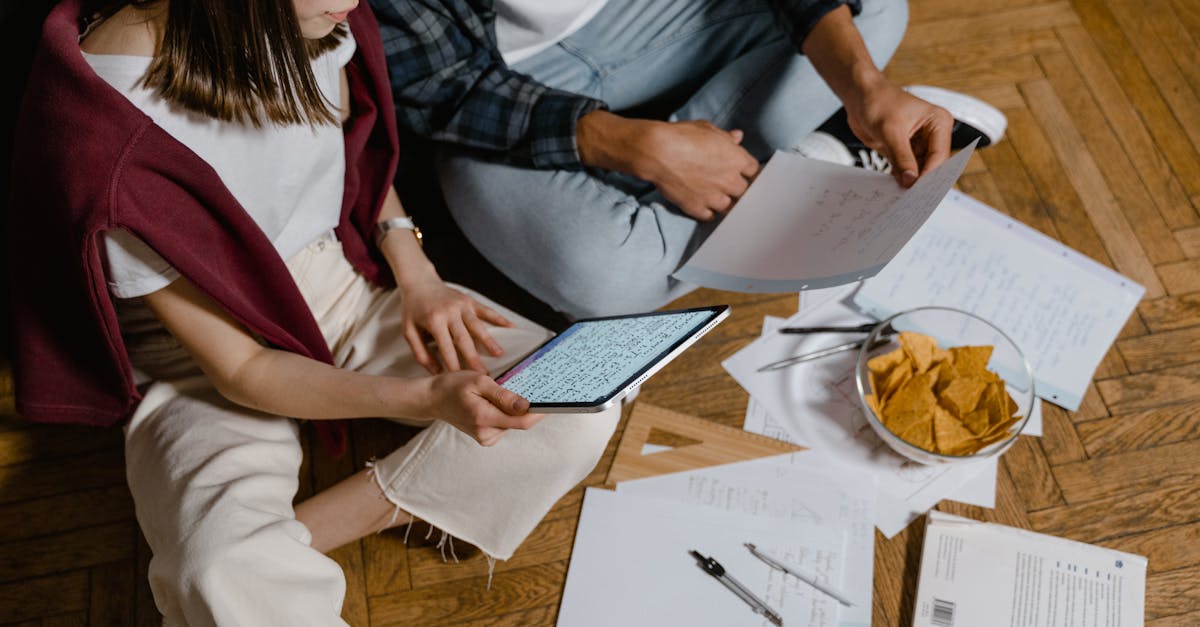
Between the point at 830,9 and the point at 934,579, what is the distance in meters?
0.68

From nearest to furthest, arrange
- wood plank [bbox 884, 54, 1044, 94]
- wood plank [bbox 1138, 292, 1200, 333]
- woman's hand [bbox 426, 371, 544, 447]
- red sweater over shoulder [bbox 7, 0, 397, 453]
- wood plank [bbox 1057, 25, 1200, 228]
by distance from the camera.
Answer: red sweater over shoulder [bbox 7, 0, 397, 453] < woman's hand [bbox 426, 371, 544, 447] < wood plank [bbox 1138, 292, 1200, 333] < wood plank [bbox 1057, 25, 1200, 228] < wood plank [bbox 884, 54, 1044, 94]

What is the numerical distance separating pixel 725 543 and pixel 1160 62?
1116 mm

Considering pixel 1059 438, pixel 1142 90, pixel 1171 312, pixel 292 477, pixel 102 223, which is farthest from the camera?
pixel 1142 90

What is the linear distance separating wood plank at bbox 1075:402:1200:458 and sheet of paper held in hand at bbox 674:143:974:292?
47 centimetres

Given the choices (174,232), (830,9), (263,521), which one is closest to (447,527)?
(263,521)

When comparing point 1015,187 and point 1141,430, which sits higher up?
point 1015,187

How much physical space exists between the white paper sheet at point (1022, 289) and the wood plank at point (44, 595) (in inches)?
41.1

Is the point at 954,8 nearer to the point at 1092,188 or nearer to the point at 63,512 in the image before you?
the point at 1092,188

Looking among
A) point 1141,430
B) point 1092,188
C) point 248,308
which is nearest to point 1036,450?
point 1141,430

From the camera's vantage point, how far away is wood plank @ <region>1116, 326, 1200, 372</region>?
4.14 ft

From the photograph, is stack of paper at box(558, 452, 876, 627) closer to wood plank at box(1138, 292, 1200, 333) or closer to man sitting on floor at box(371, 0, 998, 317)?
man sitting on floor at box(371, 0, 998, 317)

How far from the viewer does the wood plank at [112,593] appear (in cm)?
111

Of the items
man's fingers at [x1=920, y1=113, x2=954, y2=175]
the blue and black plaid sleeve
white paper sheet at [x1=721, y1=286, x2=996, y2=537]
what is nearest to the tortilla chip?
white paper sheet at [x1=721, y1=286, x2=996, y2=537]

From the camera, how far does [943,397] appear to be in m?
1.10
